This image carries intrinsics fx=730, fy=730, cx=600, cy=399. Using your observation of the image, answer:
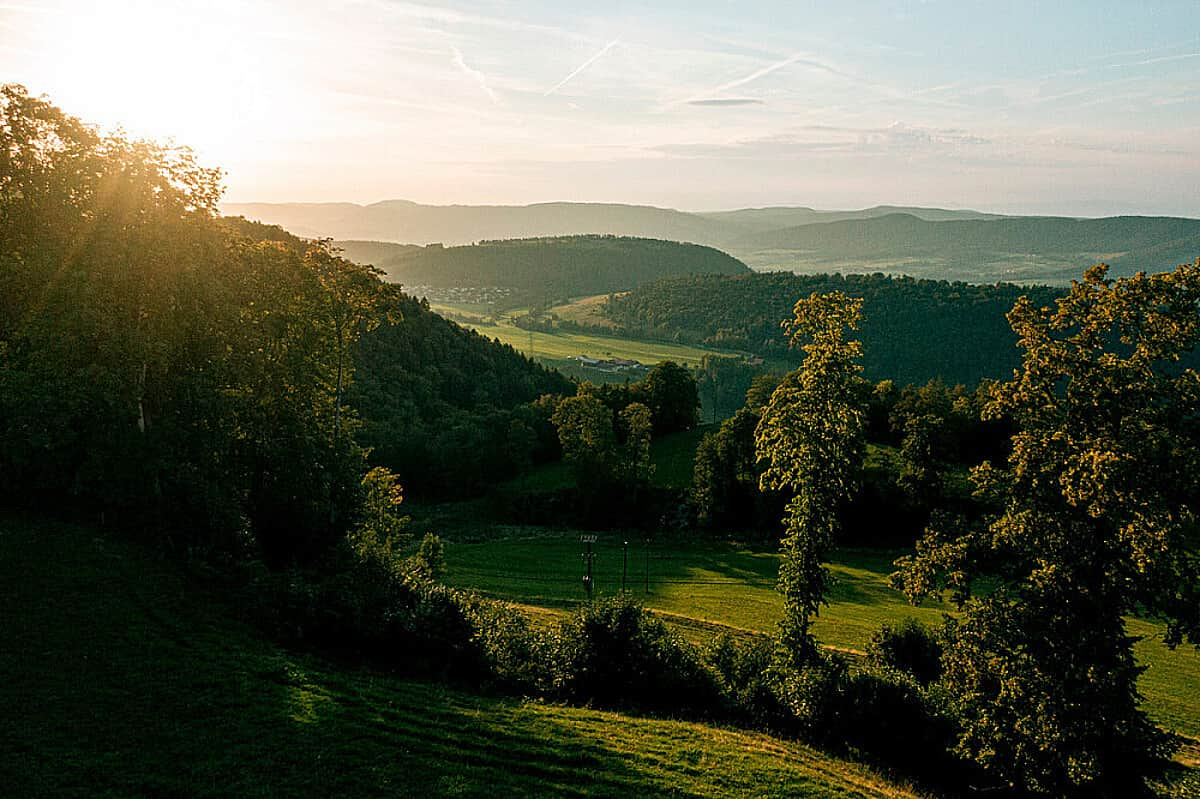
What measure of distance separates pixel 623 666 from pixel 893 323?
142211 millimetres

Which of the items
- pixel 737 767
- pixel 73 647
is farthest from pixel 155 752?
pixel 737 767

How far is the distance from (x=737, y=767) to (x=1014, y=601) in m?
7.76

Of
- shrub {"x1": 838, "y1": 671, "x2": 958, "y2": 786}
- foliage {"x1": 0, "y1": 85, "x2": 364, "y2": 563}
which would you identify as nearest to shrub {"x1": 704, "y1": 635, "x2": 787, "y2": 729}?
shrub {"x1": 838, "y1": 671, "x2": 958, "y2": 786}

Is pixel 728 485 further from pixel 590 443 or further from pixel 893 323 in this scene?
pixel 893 323

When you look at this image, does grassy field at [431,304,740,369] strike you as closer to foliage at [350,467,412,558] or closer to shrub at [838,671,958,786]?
foliage at [350,467,412,558]

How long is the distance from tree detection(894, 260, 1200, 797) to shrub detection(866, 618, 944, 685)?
341 inches

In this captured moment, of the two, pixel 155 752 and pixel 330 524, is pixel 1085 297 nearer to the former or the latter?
pixel 155 752

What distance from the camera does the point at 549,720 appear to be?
1847cm

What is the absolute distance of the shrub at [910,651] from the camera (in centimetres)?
2602

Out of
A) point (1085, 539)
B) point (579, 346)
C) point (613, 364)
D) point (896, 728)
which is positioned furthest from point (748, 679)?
point (579, 346)

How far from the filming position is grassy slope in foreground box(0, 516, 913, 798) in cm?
1351

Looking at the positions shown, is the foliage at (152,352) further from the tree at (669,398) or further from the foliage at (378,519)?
the tree at (669,398)

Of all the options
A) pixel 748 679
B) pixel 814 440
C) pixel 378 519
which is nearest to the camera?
pixel 814 440

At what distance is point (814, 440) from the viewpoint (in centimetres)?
2141
